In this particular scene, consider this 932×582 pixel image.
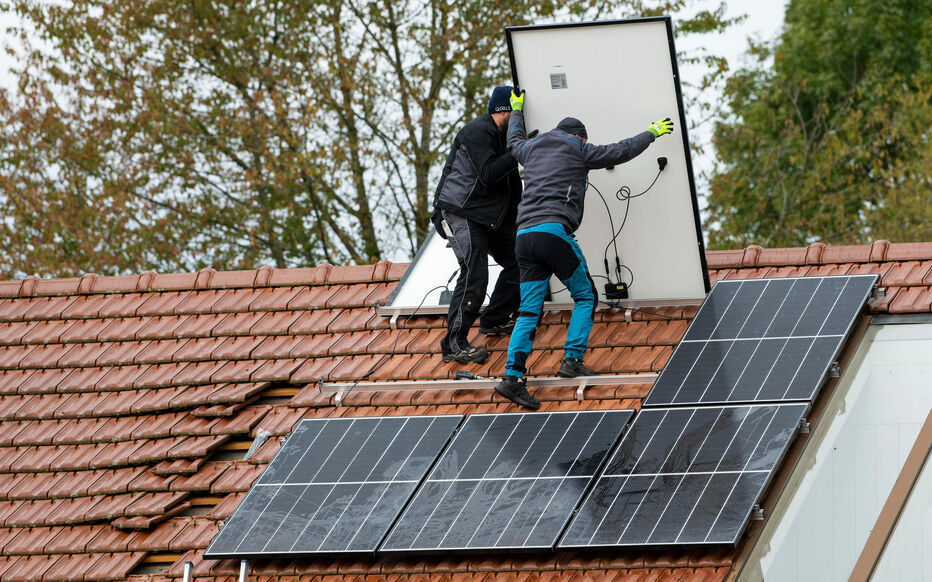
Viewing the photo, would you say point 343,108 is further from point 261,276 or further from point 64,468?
point 64,468

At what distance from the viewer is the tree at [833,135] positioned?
2598 centimetres

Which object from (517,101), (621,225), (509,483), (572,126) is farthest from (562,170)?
(509,483)

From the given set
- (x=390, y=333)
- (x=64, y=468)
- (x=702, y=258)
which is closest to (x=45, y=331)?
(x=64, y=468)

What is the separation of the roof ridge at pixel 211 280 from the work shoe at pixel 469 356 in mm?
1469

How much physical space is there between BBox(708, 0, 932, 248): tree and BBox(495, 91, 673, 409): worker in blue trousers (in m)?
15.5

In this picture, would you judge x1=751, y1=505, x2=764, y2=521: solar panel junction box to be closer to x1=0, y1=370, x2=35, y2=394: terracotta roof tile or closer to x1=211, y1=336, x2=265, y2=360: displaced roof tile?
x1=211, y1=336, x2=265, y2=360: displaced roof tile

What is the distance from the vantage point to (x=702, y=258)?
9469mm

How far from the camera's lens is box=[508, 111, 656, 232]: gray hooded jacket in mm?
8875

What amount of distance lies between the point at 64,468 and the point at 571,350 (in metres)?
4.02

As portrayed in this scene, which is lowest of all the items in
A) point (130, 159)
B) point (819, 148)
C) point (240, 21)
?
point (819, 148)

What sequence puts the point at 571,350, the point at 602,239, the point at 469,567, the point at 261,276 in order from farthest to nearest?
the point at 261,276 < the point at 602,239 < the point at 571,350 < the point at 469,567

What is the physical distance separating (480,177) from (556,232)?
818 mm

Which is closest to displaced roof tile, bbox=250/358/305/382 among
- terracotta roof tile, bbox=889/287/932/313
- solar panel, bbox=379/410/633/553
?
solar panel, bbox=379/410/633/553

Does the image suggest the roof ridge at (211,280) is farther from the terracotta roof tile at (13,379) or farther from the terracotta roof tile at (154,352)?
the terracotta roof tile at (13,379)
